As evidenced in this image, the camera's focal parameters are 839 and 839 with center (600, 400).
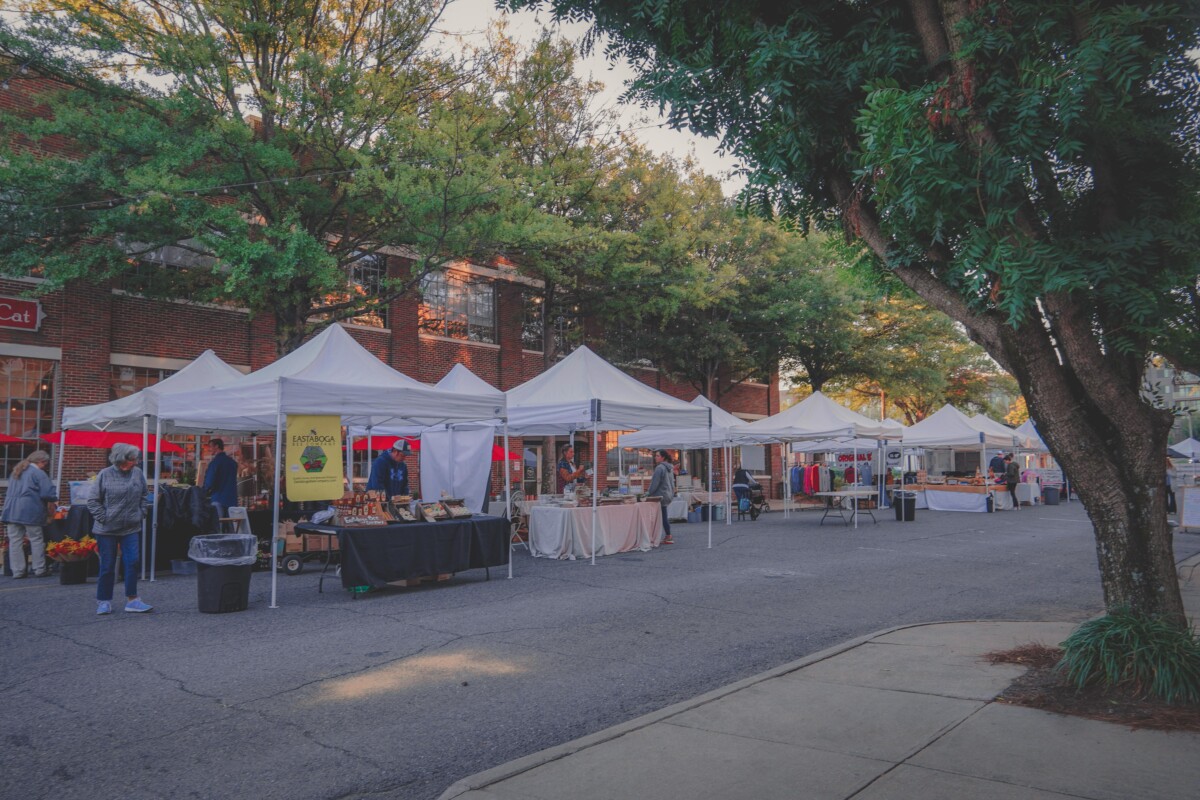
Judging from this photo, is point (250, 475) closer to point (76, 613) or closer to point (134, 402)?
point (134, 402)

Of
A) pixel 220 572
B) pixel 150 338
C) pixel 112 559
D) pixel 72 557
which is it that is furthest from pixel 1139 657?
pixel 150 338

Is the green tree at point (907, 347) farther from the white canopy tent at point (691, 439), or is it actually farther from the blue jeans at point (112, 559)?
the blue jeans at point (112, 559)

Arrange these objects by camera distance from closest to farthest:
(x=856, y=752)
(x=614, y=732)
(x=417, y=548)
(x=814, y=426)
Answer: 1. (x=856, y=752)
2. (x=614, y=732)
3. (x=417, y=548)
4. (x=814, y=426)

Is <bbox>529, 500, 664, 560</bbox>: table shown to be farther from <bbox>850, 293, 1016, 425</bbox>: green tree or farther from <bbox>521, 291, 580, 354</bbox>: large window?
<bbox>850, 293, 1016, 425</bbox>: green tree

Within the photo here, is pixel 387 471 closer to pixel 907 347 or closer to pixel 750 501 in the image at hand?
pixel 750 501

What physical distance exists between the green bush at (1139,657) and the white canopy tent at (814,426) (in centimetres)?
1510

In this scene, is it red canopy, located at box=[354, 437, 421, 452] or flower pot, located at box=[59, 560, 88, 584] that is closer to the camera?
flower pot, located at box=[59, 560, 88, 584]

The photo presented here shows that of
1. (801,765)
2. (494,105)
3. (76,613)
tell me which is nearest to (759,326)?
(494,105)

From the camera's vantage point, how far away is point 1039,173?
5.66 m

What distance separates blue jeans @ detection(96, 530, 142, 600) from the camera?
8984 mm

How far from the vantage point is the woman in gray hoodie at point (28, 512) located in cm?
1268

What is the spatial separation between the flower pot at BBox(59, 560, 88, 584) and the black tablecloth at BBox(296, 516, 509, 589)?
147 inches

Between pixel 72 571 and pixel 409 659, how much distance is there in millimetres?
7651

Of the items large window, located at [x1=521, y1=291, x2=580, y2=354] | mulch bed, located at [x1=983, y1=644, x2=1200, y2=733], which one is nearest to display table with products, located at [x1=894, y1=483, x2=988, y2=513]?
large window, located at [x1=521, y1=291, x2=580, y2=354]
